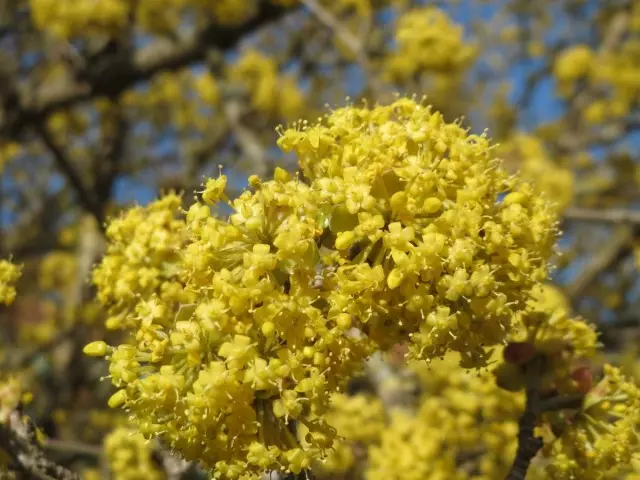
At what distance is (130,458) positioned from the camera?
2426 millimetres

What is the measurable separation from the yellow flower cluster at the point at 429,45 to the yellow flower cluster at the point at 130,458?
10.5 feet

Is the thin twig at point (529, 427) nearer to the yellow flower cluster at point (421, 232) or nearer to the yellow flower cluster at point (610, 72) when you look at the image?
the yellow flower cluster at point (421, 232)

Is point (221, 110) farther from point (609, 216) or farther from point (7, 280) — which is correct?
point (7, 280)

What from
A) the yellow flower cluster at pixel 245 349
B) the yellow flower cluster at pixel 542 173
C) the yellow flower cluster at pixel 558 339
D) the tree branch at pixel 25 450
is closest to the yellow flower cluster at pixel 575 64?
the yellow flower cluster at pixel 542 173

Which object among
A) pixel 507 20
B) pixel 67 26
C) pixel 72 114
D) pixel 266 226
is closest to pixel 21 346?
pixel 72 114

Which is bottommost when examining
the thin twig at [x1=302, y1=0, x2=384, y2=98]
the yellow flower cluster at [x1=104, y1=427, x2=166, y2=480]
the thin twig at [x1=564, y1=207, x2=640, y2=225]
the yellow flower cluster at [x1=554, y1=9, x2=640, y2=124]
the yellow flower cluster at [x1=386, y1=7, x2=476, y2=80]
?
the yellow flower cluster at [x1=104, y1=427, x2=166, y2=480]

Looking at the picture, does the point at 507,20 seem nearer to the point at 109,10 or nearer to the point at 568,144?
the point at 568,144

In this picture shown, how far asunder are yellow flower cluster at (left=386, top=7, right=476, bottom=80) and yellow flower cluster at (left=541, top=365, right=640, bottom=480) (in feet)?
10.7

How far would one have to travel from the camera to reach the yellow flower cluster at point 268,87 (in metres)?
6.51

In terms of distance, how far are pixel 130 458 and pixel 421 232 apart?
158cm

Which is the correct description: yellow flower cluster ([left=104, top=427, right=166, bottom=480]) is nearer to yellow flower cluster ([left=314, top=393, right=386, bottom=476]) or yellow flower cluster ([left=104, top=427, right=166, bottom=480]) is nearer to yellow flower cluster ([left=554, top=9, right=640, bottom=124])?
yellow flower cluster ([left=314, top=393, right=386, bottom=476])

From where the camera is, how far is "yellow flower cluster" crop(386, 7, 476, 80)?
455 cm

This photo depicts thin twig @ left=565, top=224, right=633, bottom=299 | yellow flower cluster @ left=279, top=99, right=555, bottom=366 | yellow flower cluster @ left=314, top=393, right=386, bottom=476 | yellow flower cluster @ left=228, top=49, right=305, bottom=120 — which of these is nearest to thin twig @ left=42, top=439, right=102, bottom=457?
yellow flower cluster @ left=314, top=393, right=386, bottom=476

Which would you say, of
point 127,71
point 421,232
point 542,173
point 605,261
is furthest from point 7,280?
point 542,173
